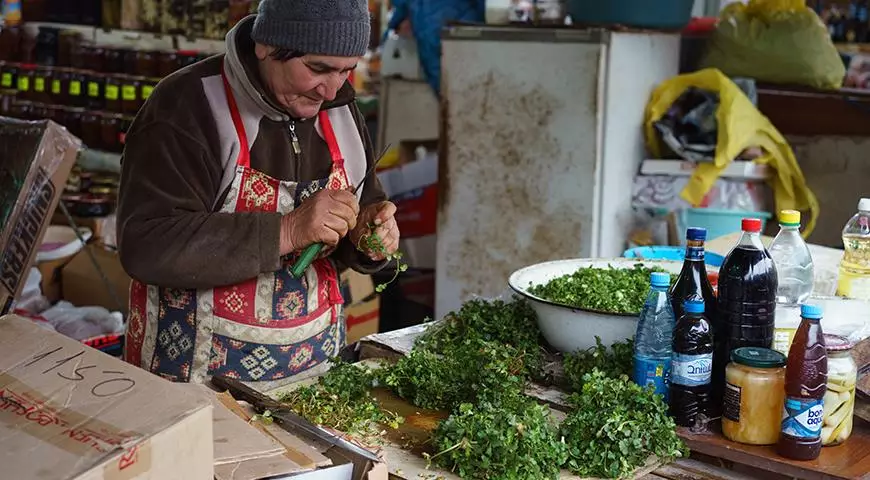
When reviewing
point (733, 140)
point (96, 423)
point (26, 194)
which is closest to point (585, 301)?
point (96, 423)

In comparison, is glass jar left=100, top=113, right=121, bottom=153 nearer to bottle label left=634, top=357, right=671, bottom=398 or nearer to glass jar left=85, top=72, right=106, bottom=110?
glass jar left=85, top=72, right=106, bottom=110

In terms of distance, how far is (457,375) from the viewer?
87.2 inches

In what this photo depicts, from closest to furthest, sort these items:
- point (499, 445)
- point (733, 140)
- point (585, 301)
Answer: point (499, 445) → point (585, 301) → point (733, 140)

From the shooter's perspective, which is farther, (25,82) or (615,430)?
(25,82)

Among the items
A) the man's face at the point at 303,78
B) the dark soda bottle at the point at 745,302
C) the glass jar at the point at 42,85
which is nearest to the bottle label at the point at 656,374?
the dark soda bottle at the point at 745,302

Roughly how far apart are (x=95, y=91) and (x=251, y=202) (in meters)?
3.54

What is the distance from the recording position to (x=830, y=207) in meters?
4.82

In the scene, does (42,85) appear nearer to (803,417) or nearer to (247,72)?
(247,72)

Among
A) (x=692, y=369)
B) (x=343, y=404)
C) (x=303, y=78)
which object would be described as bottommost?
A: (x=343, y=404)

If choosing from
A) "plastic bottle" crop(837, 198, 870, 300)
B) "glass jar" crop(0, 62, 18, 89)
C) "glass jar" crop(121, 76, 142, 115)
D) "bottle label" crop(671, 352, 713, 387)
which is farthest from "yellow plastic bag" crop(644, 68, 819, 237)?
"glass jar" crop(0, 62, 18, 89)

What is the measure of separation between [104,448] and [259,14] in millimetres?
1391

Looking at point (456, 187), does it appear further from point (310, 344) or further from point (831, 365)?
point (831, 365)

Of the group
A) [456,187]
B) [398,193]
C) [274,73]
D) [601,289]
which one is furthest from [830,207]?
[274,73]

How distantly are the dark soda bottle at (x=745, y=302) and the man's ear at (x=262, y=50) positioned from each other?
1192mm
